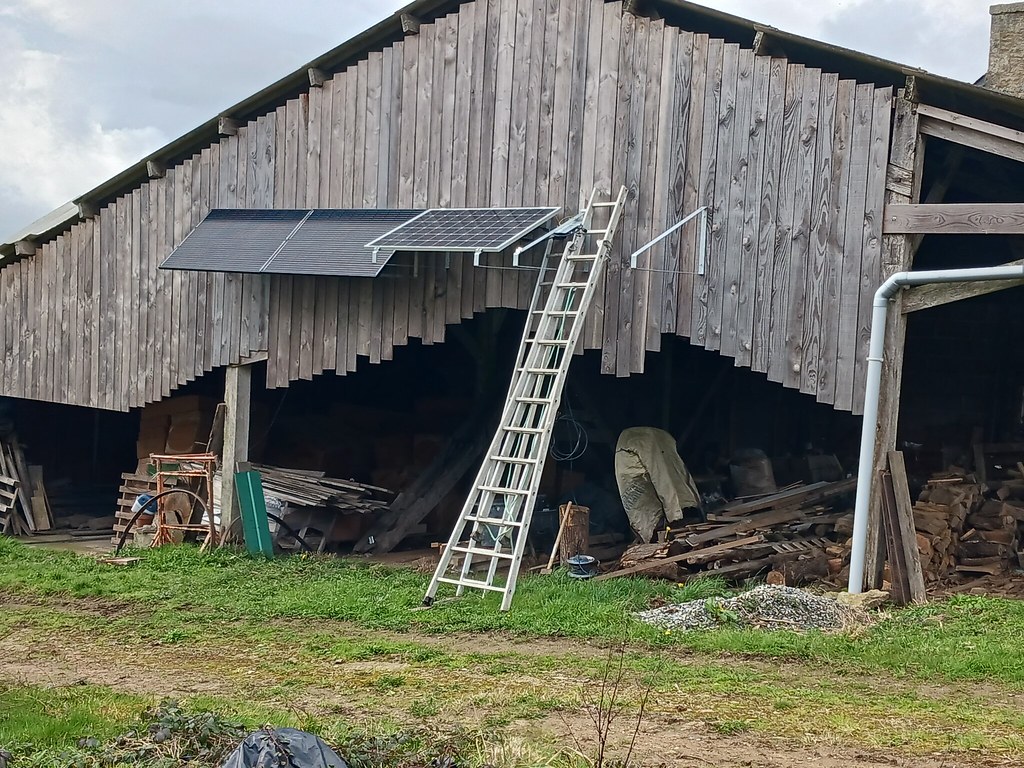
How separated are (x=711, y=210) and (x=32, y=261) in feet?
32.0

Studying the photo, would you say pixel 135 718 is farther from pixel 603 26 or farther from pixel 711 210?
pixel 603 26

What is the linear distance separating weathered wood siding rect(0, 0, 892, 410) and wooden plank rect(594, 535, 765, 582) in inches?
76.7

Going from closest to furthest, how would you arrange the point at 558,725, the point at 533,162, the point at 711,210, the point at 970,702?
the point at 558,725 < the point at 970,702 < the point at 711,210 < the point at 533,162

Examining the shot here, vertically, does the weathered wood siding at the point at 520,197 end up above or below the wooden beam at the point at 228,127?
below

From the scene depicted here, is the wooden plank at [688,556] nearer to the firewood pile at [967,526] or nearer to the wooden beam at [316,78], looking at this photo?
the firewood pile at [967,526]

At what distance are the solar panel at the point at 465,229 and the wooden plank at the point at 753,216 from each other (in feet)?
6.70

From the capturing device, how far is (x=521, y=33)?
41.6 ft

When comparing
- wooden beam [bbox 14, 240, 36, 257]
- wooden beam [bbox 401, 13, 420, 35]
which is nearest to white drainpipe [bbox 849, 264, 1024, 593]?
wooden beam [bbox 401, 13, 420, 35]

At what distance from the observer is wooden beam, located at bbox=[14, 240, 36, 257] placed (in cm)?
1619

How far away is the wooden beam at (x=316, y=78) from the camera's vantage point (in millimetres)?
13969

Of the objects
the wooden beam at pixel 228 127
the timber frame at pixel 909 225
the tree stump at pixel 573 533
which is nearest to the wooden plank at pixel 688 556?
the tree stump at pixel 573 533

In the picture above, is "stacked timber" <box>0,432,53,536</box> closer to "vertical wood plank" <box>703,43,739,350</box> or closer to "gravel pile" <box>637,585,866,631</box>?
"vertical wood plank" <box>703,43,739,350</box>

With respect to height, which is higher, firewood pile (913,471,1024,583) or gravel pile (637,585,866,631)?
firewood pile (913,471,1024,583)

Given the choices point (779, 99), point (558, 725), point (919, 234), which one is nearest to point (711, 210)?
point (779, 99)
